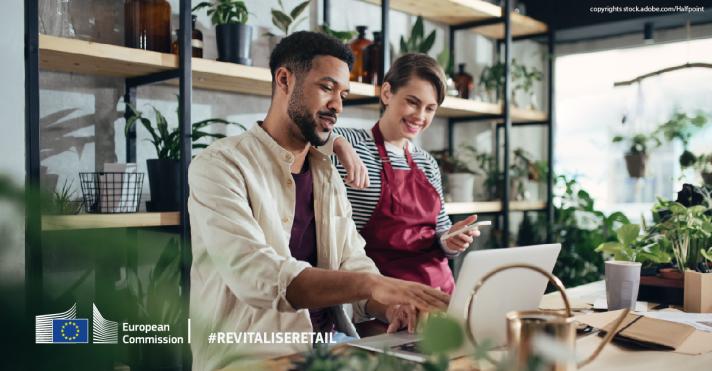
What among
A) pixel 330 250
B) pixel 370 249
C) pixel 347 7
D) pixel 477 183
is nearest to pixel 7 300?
pixel 330 250

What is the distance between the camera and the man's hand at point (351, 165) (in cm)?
191

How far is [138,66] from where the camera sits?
84.7 inches

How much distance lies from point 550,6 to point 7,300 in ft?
14.0

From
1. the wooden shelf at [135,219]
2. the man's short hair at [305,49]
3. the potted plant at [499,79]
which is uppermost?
the potted plant at [499,79]

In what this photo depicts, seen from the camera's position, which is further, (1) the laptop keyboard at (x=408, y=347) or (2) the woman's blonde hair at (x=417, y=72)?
(2) the woman's blonde hair at (x=417, y=72)

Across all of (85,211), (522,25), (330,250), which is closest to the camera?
(330,250)

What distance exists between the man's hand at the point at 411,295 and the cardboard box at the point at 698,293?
901 millimetres

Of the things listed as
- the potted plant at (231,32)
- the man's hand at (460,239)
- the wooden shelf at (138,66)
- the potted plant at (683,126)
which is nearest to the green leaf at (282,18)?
the potted plant at (231,32)

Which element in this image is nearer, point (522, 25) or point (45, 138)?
point (45, 138)

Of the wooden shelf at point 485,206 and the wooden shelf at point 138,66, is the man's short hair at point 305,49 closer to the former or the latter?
the wooden shelf at point 138,66

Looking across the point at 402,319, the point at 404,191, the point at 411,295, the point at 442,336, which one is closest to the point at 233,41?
the point at 404,191

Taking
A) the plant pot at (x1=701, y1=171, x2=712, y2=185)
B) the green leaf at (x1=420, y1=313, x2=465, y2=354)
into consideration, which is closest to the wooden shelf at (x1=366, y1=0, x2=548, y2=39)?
the plant pot at (x1=701, y1=171, x2=712, y2=185)

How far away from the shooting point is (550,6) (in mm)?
4078

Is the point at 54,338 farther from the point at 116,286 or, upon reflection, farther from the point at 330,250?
the point at 330,250
